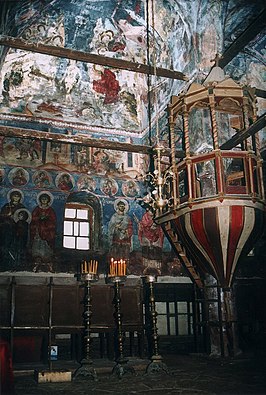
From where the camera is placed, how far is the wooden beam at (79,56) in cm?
841

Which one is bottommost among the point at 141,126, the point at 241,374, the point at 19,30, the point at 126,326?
the point at 241,374

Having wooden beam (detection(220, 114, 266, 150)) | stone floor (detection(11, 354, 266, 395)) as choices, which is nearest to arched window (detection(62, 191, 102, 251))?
stone floor (detection(11, 354, 266, 395))

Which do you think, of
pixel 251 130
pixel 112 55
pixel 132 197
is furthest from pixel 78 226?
pixel 251 130

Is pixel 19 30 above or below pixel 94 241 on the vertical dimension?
above

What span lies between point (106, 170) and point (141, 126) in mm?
1908

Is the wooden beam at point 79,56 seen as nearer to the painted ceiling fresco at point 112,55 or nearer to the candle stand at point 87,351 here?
the painted ceiling fresco at point 112,55

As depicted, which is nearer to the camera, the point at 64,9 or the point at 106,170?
the point at 64,9

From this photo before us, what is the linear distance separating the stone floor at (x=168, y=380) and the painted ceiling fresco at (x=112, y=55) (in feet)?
20.1

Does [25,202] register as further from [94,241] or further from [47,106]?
[47,106]

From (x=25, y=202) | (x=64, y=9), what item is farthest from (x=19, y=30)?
(x=25, y=202)

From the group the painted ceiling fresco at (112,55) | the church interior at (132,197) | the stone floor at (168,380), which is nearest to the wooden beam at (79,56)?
the church interior at (132,197)

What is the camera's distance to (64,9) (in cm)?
1030

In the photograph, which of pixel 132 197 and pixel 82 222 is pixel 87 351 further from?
pixel 132 197

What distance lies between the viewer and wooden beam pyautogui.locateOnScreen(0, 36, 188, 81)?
8.41 metres
